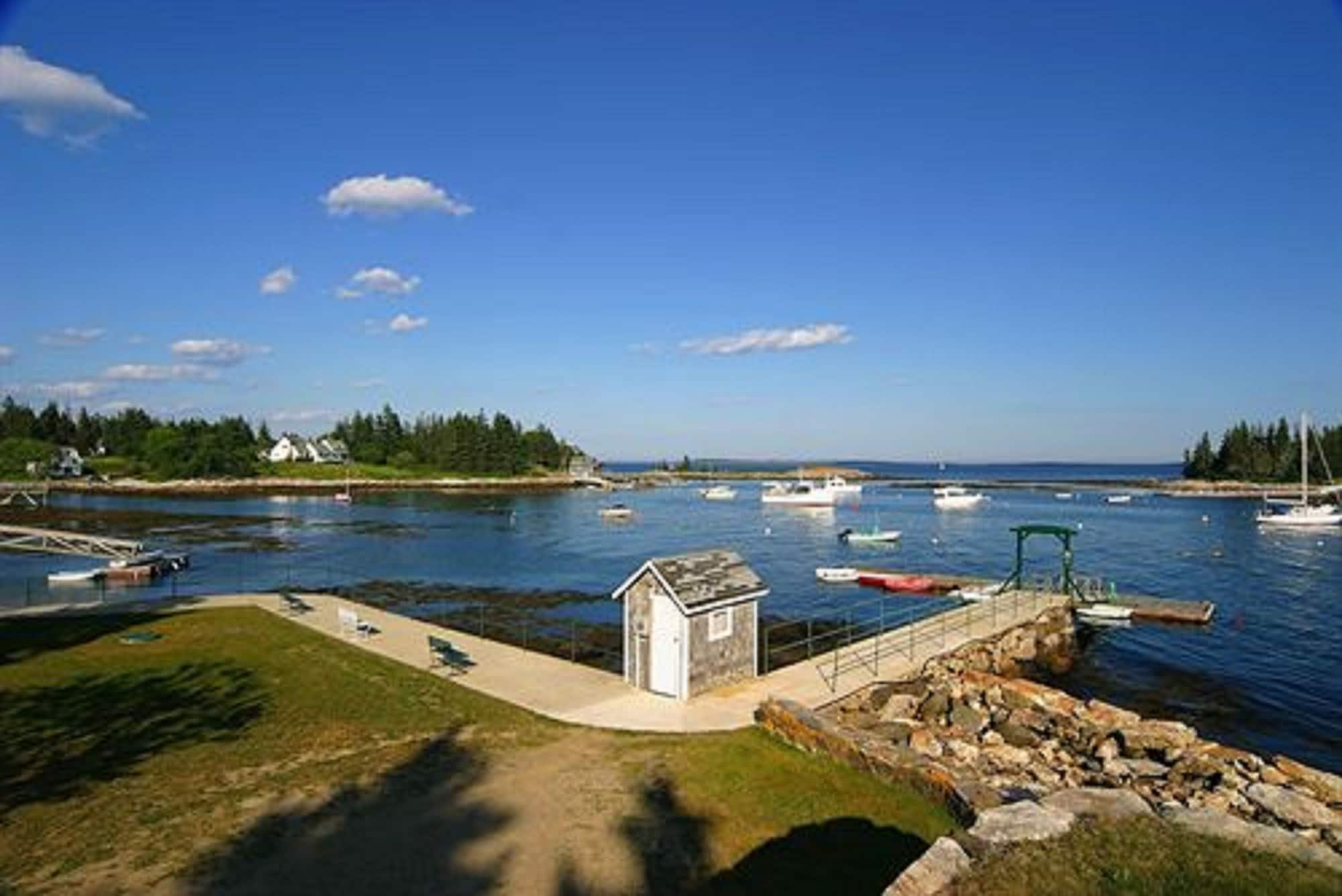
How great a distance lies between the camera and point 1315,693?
3155cm

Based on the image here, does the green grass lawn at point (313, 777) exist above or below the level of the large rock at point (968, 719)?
above

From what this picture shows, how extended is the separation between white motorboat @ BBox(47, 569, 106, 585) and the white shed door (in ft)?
145

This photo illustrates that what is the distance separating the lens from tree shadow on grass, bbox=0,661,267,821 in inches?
656

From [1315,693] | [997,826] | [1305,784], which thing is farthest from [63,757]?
A: [1315,693]

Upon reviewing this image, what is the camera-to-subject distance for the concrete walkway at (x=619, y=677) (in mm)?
21172

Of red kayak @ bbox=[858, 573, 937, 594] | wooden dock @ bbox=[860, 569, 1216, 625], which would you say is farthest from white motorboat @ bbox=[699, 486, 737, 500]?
wooden dock @ bbox=[860, 569, 1216, 625]

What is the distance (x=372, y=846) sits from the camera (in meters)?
13.8

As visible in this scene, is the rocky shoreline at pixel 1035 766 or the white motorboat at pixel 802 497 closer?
the rocky shoreline at pixel 1035 766

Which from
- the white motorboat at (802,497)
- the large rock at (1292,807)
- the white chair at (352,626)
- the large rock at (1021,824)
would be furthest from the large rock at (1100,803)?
the white motorboat at (802,497)

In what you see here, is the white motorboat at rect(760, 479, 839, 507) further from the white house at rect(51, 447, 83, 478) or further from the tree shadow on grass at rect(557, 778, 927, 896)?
the white house at rect(51, 447, 83, 478)

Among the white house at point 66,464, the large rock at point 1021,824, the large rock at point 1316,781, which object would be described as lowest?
the large rock at point 1316,781

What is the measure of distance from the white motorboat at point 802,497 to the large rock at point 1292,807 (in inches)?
4095

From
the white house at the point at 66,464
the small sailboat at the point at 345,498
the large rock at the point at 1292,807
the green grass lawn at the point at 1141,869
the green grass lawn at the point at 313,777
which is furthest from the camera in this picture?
the white house at the point at 66,464

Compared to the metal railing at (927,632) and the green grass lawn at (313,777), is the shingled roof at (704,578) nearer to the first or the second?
the metal railing at (927,632)
